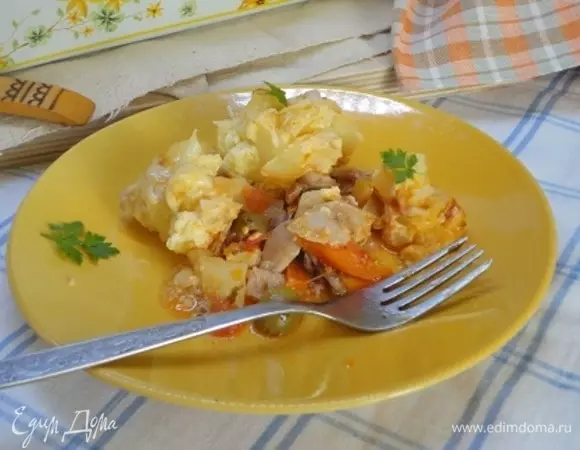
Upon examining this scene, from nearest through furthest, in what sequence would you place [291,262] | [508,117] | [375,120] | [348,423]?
[348,423] → [291,262] → [375,120] → [508,117]

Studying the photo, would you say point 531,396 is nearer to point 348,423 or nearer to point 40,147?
point 348,423

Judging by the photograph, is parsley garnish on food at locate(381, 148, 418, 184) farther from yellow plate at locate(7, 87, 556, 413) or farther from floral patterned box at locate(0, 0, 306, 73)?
floral patterned box at locate(0, 0, 306, 73)

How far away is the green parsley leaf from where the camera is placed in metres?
0.81

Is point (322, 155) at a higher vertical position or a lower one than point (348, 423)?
higher

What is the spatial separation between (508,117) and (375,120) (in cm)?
31

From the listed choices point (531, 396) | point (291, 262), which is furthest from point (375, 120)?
point (531, 396)

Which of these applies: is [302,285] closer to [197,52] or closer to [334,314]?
[334,314]

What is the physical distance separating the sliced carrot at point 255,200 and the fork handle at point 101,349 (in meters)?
0.21

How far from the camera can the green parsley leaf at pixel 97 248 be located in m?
0.81

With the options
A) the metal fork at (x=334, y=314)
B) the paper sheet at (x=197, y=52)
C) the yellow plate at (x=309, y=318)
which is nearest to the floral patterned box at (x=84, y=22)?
the paper sheet at (x=197, y=52)

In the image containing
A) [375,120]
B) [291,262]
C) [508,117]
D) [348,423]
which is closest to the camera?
[348,423]

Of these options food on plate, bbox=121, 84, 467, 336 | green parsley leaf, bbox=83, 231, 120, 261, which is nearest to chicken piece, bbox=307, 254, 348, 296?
food on plate, bbox=121, 84, 467, 336

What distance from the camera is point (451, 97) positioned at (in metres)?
1.29

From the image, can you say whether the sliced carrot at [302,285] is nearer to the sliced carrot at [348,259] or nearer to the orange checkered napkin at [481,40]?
the sliced carrot at [348,259]
